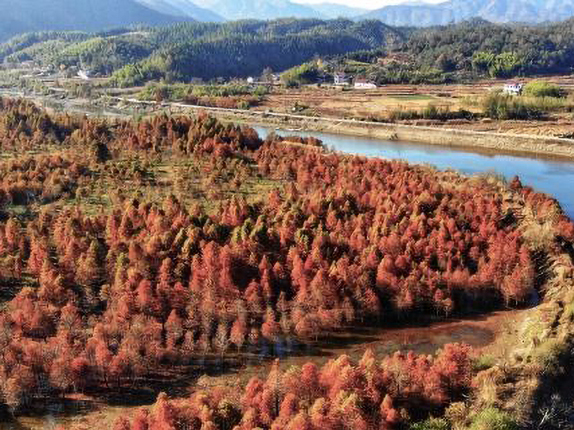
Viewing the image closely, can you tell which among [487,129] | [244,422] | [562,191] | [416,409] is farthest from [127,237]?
[487,129]

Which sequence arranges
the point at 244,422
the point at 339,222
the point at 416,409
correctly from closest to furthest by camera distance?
1. the point at 244,422
2. the point at 416,409
3. the point at 339,222

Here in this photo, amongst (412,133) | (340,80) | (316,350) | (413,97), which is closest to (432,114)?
(412,133)

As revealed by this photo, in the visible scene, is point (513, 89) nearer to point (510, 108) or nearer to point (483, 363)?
point (510, 108)

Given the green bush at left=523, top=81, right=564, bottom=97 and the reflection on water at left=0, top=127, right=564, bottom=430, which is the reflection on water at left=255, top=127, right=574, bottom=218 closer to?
the reflection on water at left=0, top=127, right=564, bottom=430

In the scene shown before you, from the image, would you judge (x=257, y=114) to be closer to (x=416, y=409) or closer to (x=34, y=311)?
(x=34, y=311)

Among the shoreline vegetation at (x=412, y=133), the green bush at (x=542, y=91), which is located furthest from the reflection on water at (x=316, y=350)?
the green bush at (x=542, y=91)

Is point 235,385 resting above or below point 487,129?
below

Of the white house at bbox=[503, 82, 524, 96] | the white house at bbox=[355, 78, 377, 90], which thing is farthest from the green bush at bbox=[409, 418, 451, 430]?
the white house at bbox=[355, 78, 377, 90]
